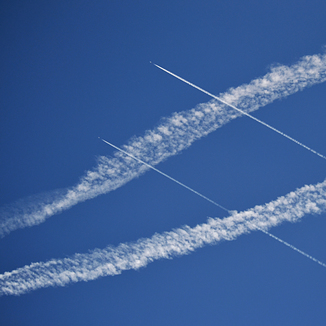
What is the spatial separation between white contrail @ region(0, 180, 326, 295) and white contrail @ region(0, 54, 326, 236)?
1.56ft

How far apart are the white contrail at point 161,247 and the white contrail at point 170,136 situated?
18.8 inches

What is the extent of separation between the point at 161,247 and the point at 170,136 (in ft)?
3.24

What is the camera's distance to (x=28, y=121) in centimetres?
348

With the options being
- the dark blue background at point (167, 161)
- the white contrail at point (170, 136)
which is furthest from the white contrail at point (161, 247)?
the white contrail at point (170, 136)

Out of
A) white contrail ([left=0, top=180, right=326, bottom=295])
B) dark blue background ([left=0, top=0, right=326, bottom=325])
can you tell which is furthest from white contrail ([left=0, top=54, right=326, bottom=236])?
white contrail ([left=0, top=180, right=326, bottom=295])

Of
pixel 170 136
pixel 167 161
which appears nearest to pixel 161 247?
pixel 167 161

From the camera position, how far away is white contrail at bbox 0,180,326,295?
3082 millimetres

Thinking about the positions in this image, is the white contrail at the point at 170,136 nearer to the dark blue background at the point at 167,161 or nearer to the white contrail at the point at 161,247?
the dark blue background at the point at 167,161

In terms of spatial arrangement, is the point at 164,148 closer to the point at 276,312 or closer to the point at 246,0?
the point at 246,0

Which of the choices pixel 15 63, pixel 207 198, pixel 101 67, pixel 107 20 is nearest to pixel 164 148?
pixel 207 198

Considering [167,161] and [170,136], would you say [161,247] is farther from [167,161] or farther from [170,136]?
[170,136]

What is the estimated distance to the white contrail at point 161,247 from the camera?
308 cm

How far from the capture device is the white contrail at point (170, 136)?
312cm

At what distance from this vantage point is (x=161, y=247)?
10.7 ft
